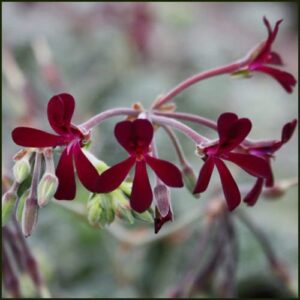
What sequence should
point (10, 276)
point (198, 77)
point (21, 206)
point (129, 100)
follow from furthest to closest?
point (129, 100) < point (10, 276) < point (198, 77) < point (21, 206)

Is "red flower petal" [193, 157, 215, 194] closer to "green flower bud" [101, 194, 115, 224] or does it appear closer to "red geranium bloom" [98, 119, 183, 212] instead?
"red geranium bloom" [98, 119, 183, 212]

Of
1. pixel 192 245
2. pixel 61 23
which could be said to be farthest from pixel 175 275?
pixel 61 23

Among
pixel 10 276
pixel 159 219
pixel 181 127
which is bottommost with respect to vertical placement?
pixel 10 276

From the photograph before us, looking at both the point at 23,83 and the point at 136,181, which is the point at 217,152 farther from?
the point at 23,83

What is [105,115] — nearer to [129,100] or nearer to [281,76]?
[281,76]

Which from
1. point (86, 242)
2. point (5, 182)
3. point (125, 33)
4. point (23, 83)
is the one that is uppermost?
point (125, 33)

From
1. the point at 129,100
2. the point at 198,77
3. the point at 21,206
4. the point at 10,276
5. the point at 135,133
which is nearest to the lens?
the point at 135,133

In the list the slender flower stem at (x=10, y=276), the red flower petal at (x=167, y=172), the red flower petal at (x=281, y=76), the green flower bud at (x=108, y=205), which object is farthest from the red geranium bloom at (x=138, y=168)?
the slender flower stem at (x=10, y=276)

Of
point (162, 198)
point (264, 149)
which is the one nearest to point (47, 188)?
point (162, 198)
